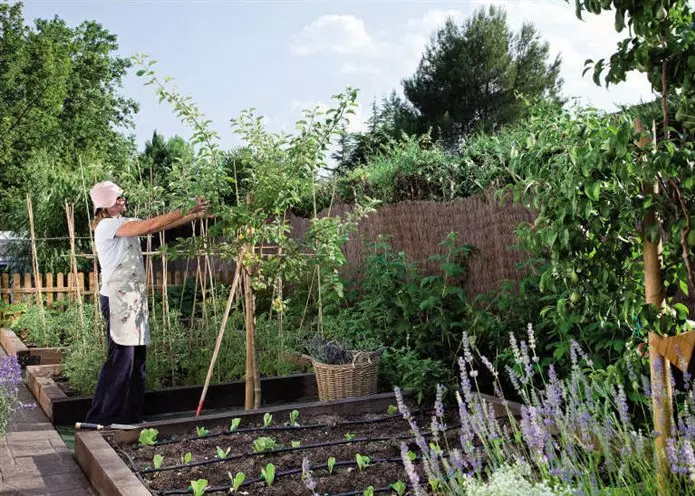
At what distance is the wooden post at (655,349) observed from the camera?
9.50 ft

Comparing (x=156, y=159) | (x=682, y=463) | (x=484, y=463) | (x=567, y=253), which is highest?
(x=156, y=159)

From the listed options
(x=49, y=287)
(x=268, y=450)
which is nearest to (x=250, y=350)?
(x=268, y=450)

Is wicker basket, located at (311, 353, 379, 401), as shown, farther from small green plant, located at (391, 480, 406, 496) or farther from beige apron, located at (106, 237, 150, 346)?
small green plant, located at (391, 480, 406, 496)

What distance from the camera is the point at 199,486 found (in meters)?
3.52

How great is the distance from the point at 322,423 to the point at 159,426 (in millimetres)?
1024

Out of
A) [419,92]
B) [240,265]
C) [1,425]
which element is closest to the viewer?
[1,425]

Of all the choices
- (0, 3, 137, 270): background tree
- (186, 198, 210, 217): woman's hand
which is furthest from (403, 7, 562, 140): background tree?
(186, 198, 210, 217): woman's hand

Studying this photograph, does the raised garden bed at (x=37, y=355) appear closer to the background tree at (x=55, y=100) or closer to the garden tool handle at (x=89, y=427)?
the garden tool handle at (x=89, y=427)

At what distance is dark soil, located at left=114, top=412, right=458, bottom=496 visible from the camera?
12.1 ft

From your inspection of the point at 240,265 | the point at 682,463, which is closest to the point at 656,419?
the point at 682,463

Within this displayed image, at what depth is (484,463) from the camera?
3861 mm

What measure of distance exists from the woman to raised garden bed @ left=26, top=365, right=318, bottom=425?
1.96 ft

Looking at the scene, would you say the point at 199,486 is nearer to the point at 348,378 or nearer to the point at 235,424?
the point at 235,424

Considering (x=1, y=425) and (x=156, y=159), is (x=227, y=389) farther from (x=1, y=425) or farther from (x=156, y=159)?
(x=156, y=159)
